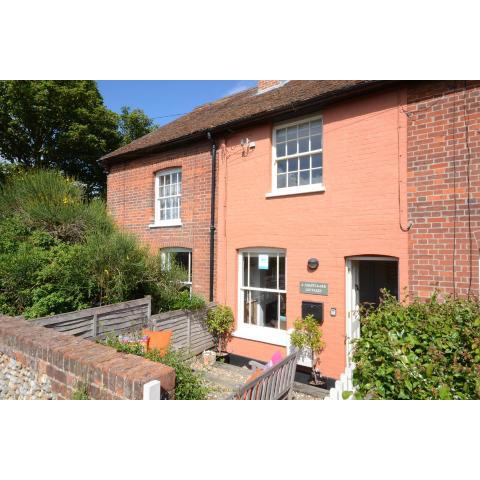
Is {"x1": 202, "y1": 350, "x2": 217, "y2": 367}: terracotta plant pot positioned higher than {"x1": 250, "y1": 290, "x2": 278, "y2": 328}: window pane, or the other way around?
{"x1": 250, "y1": 290, "x2": 278, "y2": 328}: window pane

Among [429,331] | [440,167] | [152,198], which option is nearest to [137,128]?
[152,198]

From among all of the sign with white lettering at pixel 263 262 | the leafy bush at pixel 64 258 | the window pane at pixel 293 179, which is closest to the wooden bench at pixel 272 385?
the sign with white lettering at pixel 263 262

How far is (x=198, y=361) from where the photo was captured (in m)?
7.81

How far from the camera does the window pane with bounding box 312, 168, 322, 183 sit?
6957 mm

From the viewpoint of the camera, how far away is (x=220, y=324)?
806 centimetres

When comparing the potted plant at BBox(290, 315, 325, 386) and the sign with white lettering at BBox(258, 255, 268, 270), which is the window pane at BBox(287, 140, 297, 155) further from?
the potted plant at BBox(290, 315, 325, 386)

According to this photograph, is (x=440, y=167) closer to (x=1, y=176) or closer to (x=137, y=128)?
(x=1, y=176)

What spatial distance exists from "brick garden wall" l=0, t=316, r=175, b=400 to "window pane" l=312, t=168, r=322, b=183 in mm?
5249

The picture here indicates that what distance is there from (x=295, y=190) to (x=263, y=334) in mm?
3551

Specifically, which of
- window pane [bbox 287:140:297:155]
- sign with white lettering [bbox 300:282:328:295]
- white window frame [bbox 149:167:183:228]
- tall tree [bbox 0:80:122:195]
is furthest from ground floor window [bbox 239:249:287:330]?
tall tree [bbox 0:80:122:195]

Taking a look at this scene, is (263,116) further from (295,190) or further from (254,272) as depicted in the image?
(254,272)

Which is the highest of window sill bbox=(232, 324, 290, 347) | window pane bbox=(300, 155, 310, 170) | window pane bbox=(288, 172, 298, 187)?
window pane bbox=(300, 155, 310, 170)

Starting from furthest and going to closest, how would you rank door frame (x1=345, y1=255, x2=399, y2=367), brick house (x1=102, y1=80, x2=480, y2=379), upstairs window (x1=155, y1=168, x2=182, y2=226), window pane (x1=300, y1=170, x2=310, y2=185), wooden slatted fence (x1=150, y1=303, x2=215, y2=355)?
upstairs window (x1=155, y1=168, x2=182, y2=226) → wooden slatted fence (x1=150, y1=303, x2=215, y2=355) → window pane (x1=300, y1=170, x2=310, y2=185) → door frame (x1=345, y1=255, x2=399, y2=367) → brick house (x1=102, y1=80, x2=480, y2=379)

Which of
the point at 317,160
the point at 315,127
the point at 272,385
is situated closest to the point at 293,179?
the point at 317,160
